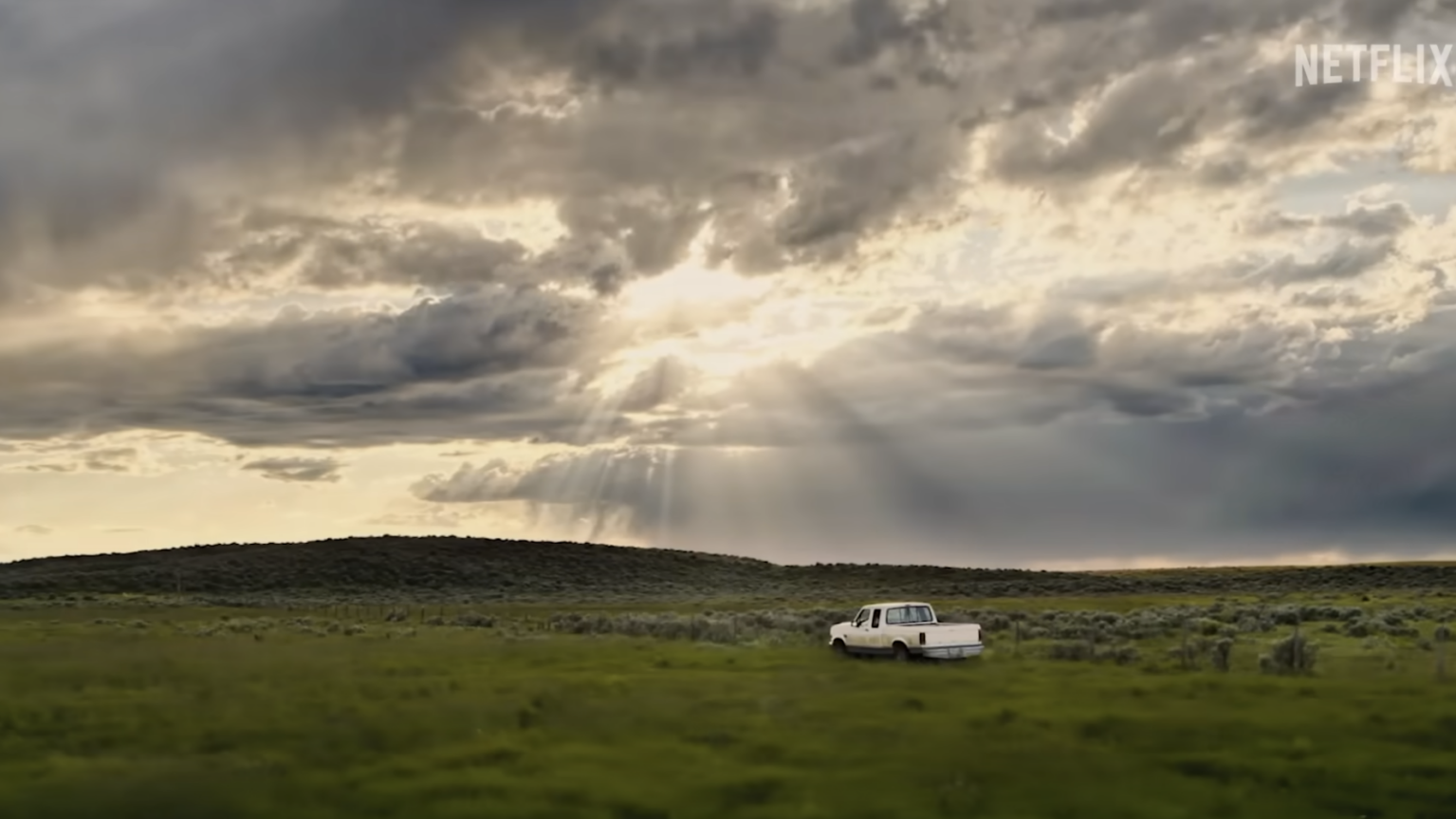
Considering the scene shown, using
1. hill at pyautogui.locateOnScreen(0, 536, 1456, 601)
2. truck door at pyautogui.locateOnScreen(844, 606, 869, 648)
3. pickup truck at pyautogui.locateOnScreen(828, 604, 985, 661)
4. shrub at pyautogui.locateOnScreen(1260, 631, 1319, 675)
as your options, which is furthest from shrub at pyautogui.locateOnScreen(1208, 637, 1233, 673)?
hill at pyautogui.locateOnScreen(0, 536, 1456, 601)

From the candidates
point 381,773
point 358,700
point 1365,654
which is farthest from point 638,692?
point 1365,654

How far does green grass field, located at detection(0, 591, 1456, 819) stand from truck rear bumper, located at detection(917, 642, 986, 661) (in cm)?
68

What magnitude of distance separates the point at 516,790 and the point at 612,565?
168565 millimetres

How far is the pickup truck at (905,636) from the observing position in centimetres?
4191

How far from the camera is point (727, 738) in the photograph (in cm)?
2691

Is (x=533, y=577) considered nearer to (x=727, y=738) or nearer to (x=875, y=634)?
(x=875, y=634)

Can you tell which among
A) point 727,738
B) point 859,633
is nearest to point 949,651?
point 859,633

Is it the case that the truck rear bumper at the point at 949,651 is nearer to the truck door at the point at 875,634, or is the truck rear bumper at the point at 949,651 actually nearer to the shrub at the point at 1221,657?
the truck door at the point at 875,634

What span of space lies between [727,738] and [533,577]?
503 ft

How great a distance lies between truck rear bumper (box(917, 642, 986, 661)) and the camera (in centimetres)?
4175

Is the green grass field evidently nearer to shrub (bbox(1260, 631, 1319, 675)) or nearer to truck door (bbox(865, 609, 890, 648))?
shrub (bbox(1260, 631, 1319, 675))

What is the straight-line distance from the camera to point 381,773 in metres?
23.5

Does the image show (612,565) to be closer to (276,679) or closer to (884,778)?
(276,679)

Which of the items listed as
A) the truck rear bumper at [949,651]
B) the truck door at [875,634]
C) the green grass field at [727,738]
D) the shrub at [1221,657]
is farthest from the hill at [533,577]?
the green grass field at [727,738]
